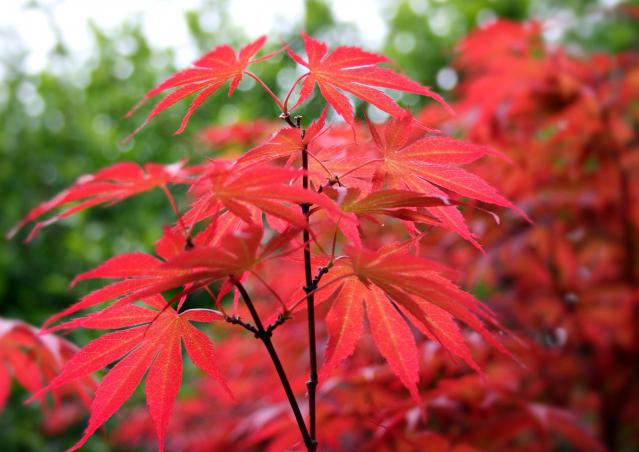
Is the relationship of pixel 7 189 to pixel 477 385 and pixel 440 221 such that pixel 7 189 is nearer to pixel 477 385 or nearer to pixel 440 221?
pixel 477 385

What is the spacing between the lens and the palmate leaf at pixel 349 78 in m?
0.60

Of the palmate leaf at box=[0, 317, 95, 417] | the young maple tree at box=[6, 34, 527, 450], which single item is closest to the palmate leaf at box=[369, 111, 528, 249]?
the young maple tree at box=[6, 34, 527, 450]

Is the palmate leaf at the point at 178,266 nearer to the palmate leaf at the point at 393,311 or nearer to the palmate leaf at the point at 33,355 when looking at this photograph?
the palmate leaf at the point at 393,311

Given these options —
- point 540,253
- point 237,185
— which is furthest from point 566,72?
point 237,185

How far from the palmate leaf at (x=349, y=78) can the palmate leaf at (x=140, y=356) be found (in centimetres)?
25

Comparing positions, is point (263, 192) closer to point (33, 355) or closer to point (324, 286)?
point (324, 286)

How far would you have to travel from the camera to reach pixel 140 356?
0.61m

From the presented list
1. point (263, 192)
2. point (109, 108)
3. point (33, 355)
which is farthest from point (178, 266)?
point (109, 108)

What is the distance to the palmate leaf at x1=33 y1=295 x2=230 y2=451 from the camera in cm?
58

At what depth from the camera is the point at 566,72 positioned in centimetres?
175

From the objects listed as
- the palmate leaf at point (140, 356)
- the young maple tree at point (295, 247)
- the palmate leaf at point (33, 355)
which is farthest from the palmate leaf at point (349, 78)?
the palmate leaf at point (33, 355)

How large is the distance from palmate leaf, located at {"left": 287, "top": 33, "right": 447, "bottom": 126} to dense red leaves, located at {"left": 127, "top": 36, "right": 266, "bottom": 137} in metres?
0.05

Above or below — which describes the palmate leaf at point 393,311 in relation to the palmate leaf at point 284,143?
below

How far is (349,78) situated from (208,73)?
0.46 feet
